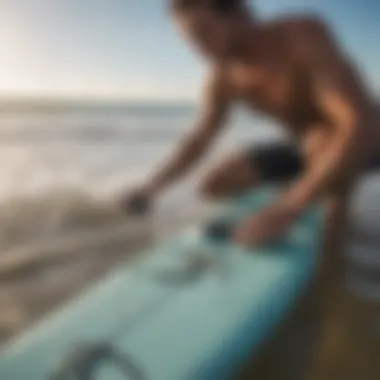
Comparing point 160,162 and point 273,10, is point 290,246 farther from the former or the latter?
point 273,10

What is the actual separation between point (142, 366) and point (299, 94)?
0.48 m

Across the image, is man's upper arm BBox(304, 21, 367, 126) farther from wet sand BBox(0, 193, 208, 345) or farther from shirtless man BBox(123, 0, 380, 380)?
wet sand BBox(0, 193, 208, 345)

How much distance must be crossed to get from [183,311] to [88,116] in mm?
312

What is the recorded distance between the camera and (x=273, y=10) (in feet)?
3.34

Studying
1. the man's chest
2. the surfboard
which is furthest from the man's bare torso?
the surfboard

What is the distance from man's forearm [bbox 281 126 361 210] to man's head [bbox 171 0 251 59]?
0.64 feet

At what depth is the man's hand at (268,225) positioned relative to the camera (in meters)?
0.99

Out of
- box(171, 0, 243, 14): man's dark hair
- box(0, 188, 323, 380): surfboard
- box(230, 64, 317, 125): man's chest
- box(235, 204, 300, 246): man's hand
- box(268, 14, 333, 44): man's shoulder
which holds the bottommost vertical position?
box(0, 188, 323, 380): surfboard

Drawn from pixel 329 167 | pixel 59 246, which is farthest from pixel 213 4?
pixel 59 246

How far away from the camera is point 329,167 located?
3.26ft

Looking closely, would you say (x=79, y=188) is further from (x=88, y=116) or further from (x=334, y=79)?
(x=334, y=79)

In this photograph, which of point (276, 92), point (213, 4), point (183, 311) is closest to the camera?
point (183, 311)

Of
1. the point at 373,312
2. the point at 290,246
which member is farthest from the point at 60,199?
the point at 373,312

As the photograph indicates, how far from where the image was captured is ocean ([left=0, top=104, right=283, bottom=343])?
0.96 metres
